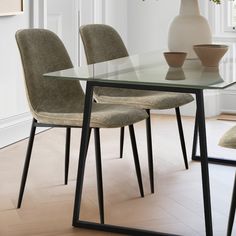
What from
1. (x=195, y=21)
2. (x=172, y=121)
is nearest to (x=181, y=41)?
(x=195, y=21)

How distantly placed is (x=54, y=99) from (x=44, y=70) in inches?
6.4

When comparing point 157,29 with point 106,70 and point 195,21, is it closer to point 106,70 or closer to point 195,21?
point 195,21

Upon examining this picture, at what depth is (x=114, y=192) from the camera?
3.46 m

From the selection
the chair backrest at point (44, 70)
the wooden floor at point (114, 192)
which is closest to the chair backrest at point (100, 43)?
the chair backrest at point (44, 70)

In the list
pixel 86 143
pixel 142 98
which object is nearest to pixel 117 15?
pixel 142 98

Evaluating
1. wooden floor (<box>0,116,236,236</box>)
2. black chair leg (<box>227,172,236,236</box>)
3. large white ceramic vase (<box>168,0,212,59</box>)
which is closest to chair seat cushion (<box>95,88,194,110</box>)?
large white ceramic vase (<box>168,0,212,59</box>)

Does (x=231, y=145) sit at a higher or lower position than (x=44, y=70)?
lower

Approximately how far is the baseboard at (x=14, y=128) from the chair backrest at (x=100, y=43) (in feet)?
3.49

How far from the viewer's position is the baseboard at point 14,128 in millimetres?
4512

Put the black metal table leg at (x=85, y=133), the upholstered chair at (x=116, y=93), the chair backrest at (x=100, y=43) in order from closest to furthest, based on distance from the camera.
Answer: the black metal table leg at (x=85, y=133) → the upholstered chair at (x=116, y=93) → the chair backrest at (x=100, y=43)

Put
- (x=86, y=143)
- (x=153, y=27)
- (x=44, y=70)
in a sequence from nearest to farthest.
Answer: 1. (x=86, y=143)
2. (x=44, y=70)
3. (x=153, y=27)

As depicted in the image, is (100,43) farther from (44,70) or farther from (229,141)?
(229,141)

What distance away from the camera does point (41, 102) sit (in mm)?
3234

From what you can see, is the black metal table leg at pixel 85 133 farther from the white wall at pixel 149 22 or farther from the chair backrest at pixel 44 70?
the white wall at pixel 149 22
